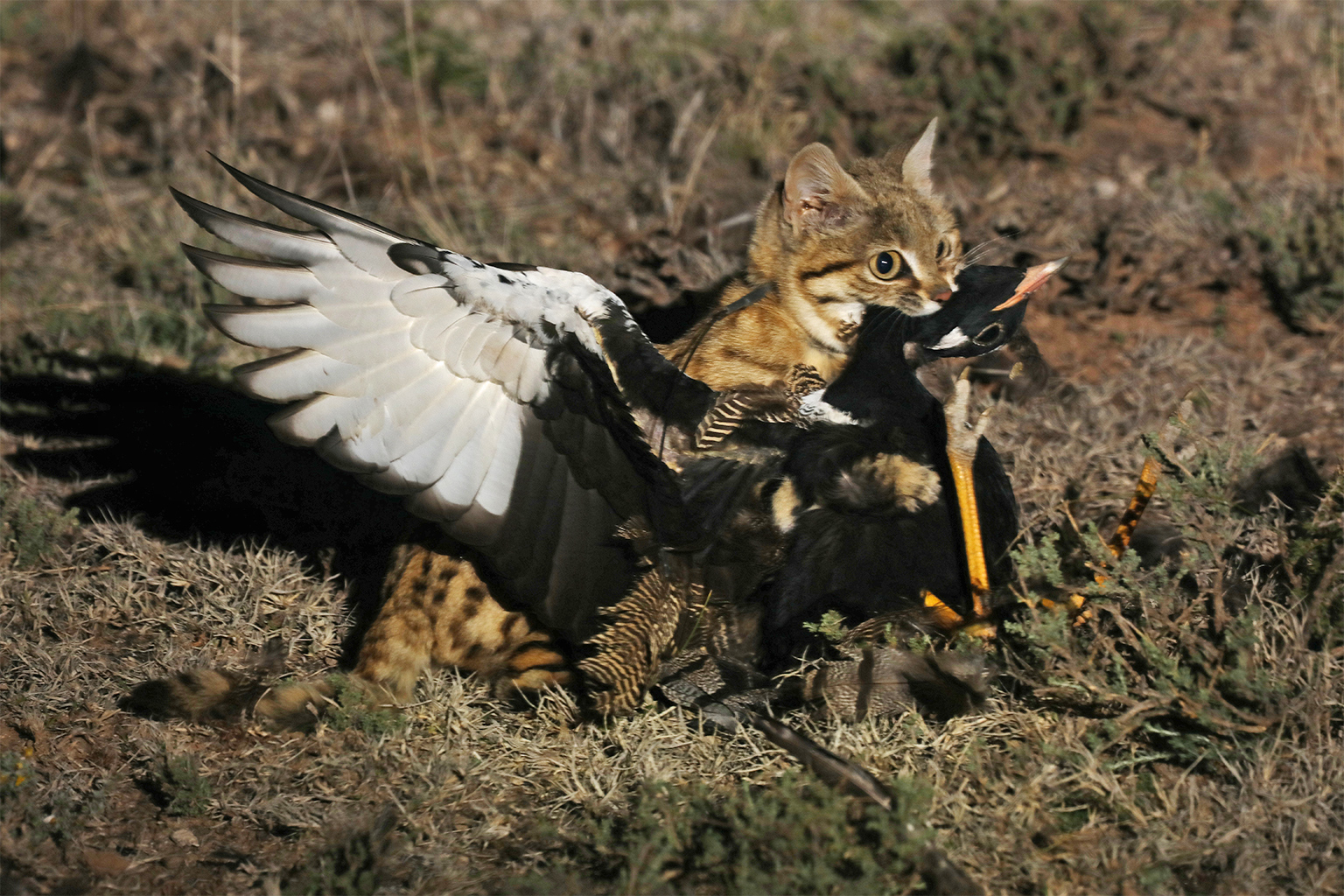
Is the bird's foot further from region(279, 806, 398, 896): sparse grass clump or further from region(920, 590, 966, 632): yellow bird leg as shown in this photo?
region(279, 806, 398, 896): sparse grass clump

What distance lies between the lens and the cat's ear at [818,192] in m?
3.91

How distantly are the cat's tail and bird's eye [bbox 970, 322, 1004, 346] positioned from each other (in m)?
1.97

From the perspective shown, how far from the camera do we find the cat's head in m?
3.92

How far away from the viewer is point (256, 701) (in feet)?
11.5

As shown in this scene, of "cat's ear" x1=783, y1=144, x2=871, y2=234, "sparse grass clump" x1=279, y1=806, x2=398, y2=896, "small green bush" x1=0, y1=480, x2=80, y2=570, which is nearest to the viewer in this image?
"sparse grass clump" x1=279, y1=806, x2=398, y2=896

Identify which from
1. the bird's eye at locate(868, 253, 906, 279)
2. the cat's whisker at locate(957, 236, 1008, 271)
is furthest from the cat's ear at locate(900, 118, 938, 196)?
the bird's eye at locate(868, 253, 906, 279)

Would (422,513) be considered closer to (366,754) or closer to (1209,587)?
(366,754)

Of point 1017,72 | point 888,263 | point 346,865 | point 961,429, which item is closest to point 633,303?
point 888,263

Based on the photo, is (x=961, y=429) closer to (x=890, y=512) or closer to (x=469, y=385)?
(x=890, y=512)

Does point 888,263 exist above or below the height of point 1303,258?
below

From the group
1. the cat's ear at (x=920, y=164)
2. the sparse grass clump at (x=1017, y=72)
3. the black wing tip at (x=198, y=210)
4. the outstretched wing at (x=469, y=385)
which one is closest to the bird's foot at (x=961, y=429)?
the outstretched wing at (x=469, y=385)

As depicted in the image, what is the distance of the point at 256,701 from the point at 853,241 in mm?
2297

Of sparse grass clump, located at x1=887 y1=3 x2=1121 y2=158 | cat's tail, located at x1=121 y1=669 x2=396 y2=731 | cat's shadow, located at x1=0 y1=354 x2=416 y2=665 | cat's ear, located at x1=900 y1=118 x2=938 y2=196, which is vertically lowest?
cat's tail, located at x1=121 y1=669 x2=396 y2=731

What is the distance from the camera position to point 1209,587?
3.28 metres
